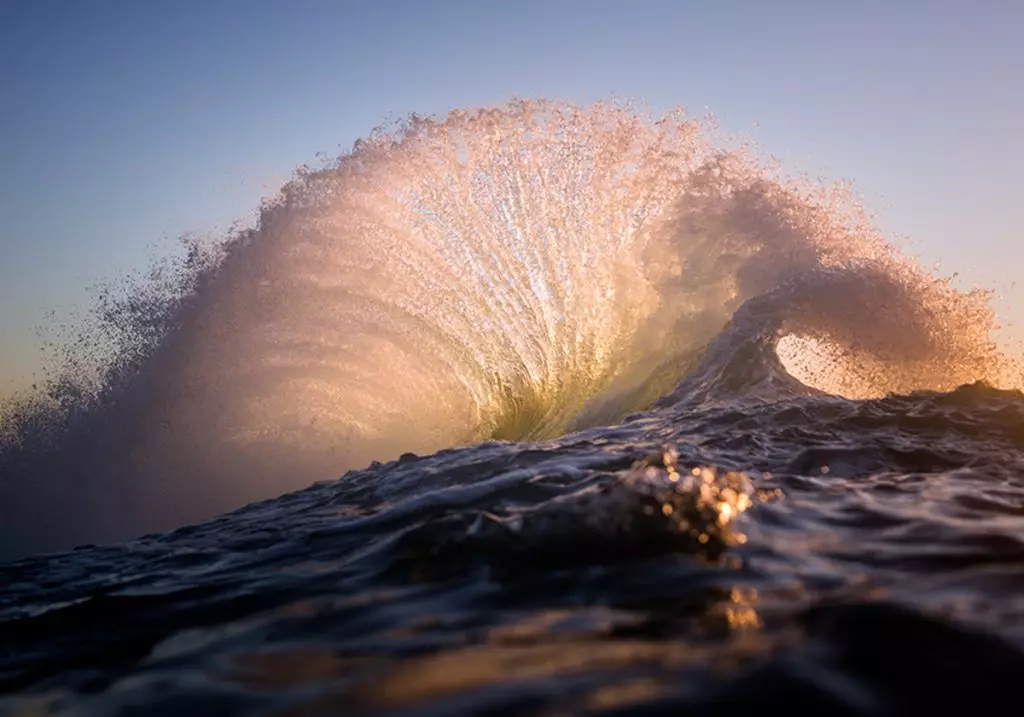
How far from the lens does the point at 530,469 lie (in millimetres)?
5902

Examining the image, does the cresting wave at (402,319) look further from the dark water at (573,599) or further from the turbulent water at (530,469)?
the dark water at (573,599)

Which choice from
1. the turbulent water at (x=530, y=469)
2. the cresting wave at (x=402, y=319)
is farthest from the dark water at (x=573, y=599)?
the cresting wave at (x=402, y=319)

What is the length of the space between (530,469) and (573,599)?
9.43 feet

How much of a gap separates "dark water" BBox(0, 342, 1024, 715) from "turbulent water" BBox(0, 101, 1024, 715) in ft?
0.07

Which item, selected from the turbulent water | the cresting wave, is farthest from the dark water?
the cresting wave

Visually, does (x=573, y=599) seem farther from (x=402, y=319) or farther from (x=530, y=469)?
(x=402, y=319)

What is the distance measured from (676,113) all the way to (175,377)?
11.2 m

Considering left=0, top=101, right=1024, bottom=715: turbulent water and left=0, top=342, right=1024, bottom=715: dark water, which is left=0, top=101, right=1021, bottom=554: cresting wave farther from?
left=0, top=342, right=1024, bottom=715: dark water

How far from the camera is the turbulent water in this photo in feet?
8.26

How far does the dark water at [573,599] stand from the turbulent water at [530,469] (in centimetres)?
2

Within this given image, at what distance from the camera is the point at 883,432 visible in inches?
275

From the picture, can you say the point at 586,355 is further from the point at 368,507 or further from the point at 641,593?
the point at 641,593

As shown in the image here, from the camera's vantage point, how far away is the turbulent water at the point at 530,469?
252 cm

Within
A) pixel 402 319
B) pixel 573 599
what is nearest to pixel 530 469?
pixel 573 599
